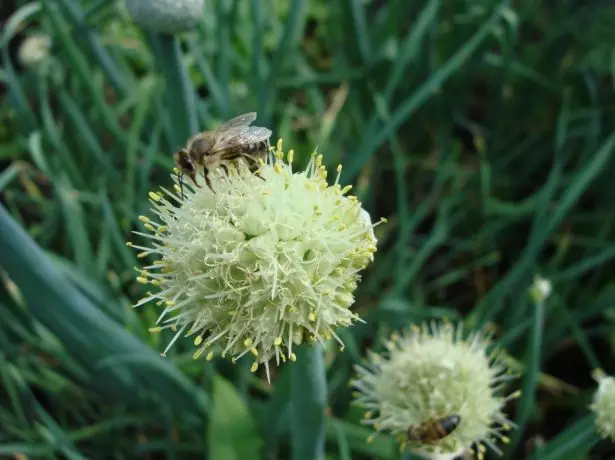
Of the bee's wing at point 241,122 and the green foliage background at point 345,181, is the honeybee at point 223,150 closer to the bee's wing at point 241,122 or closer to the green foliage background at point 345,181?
the bee's wing at point 241,122

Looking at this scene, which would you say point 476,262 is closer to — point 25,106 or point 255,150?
point 255,150

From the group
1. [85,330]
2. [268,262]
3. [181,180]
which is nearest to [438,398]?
[268,262]

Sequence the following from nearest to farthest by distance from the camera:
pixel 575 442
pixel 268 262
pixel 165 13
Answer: pixel 268 262 < pixel 575 442 < pixel 165 13

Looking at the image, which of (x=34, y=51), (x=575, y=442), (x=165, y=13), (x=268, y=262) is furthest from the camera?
(x=34, y=51)

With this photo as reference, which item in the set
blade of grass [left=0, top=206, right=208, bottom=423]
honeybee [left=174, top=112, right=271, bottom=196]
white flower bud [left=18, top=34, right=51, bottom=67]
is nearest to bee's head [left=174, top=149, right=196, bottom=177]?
honeybee [left=174, top=112, right=271, bottom=196]

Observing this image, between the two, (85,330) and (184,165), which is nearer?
(184,165)

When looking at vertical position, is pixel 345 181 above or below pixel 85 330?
above

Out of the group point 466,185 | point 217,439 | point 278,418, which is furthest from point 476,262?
point 217,439

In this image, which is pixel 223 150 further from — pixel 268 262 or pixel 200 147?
pixel 268 262
